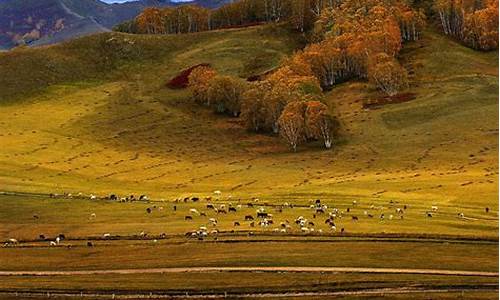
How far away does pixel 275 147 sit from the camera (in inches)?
5723

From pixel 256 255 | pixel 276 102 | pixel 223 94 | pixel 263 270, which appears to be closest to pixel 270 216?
pixel 256 255

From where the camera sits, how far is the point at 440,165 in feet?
367

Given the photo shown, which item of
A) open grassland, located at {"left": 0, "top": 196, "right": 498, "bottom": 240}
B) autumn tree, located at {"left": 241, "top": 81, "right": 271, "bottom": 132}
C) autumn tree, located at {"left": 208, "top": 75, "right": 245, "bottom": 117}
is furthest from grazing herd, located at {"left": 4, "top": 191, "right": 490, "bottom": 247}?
autumn tree, located at {"left": 208, "top": 75, "right": 245, "bottom": 117}

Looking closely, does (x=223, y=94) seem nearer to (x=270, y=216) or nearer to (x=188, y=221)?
(x=188, y=221)

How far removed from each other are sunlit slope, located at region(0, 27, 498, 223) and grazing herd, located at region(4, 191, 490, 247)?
19.2 ft

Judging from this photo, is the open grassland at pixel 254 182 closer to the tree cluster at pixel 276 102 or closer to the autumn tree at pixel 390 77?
the autumn tree at pixel 390 77

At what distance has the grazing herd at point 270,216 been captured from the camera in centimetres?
7494

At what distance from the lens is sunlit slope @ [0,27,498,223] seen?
102875mm

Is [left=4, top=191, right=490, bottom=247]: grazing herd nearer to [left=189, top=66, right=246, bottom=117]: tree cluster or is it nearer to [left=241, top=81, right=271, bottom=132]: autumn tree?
[left=241, top=81, right=271, bottom=132]: autumn tree

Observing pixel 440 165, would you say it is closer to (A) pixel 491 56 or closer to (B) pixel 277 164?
(B) pixel 277 164

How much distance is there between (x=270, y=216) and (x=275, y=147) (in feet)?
210

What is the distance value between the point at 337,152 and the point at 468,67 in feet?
221

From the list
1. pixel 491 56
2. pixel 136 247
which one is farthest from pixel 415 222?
pixel 491 56

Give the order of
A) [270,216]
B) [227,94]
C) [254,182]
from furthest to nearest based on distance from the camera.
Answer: [227,94], [254,182], [270,216]
